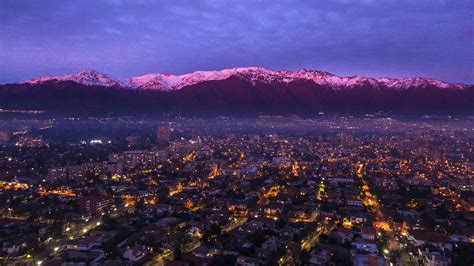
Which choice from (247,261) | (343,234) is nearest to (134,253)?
(247,261)

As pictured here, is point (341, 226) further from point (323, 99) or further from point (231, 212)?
point (323, 99)

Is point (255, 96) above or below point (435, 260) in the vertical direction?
above

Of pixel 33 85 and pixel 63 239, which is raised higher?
pixel 33 85

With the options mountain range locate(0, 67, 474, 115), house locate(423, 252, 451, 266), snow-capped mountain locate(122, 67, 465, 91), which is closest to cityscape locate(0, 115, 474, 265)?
house locate(423, 252, 451, 266)

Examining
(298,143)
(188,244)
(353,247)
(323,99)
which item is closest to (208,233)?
(188,244)

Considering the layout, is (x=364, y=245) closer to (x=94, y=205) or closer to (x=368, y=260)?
(x=368, y=260)

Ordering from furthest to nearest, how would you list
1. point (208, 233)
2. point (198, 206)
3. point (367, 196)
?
1. point (367, 196)
2. point (198, 206)
3. point (208, 233)

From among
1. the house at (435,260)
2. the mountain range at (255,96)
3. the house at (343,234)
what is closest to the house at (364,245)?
the house at (343,234)
